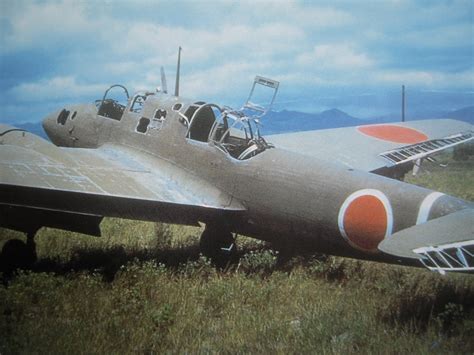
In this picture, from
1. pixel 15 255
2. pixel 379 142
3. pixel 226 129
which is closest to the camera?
pixel 15 255

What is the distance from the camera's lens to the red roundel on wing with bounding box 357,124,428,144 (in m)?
10.4

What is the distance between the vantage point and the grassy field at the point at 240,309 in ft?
12.8

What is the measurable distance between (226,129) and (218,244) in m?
1.90

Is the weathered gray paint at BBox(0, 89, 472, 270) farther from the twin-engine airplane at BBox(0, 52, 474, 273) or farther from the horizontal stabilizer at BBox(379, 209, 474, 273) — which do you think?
the horizontal stabilizer at BBox(379, 209, 474, 273)

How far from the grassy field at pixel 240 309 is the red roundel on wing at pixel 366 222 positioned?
635 millimetres

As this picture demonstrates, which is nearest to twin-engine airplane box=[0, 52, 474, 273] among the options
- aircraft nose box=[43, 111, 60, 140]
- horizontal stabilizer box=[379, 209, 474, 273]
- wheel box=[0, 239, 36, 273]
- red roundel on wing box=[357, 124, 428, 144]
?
horizontal stabilizer box=[379, 209, 474, 273]

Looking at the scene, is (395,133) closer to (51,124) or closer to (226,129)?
(226,129)

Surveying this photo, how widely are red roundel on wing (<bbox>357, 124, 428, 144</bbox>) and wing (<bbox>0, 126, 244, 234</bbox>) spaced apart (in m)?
5.78

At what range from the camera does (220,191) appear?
6562 mm

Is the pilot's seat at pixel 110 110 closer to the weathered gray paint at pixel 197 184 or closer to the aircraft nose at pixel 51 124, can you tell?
the weathered gray paint at pixel 197 184

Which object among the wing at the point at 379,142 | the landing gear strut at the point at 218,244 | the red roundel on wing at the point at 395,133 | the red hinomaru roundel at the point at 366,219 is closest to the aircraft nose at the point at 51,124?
the landing gear strut at the point at 218,244

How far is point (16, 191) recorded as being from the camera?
5.07m

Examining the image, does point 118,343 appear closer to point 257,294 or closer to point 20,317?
point 20,317

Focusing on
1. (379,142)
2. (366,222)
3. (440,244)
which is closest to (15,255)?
(366,222)
